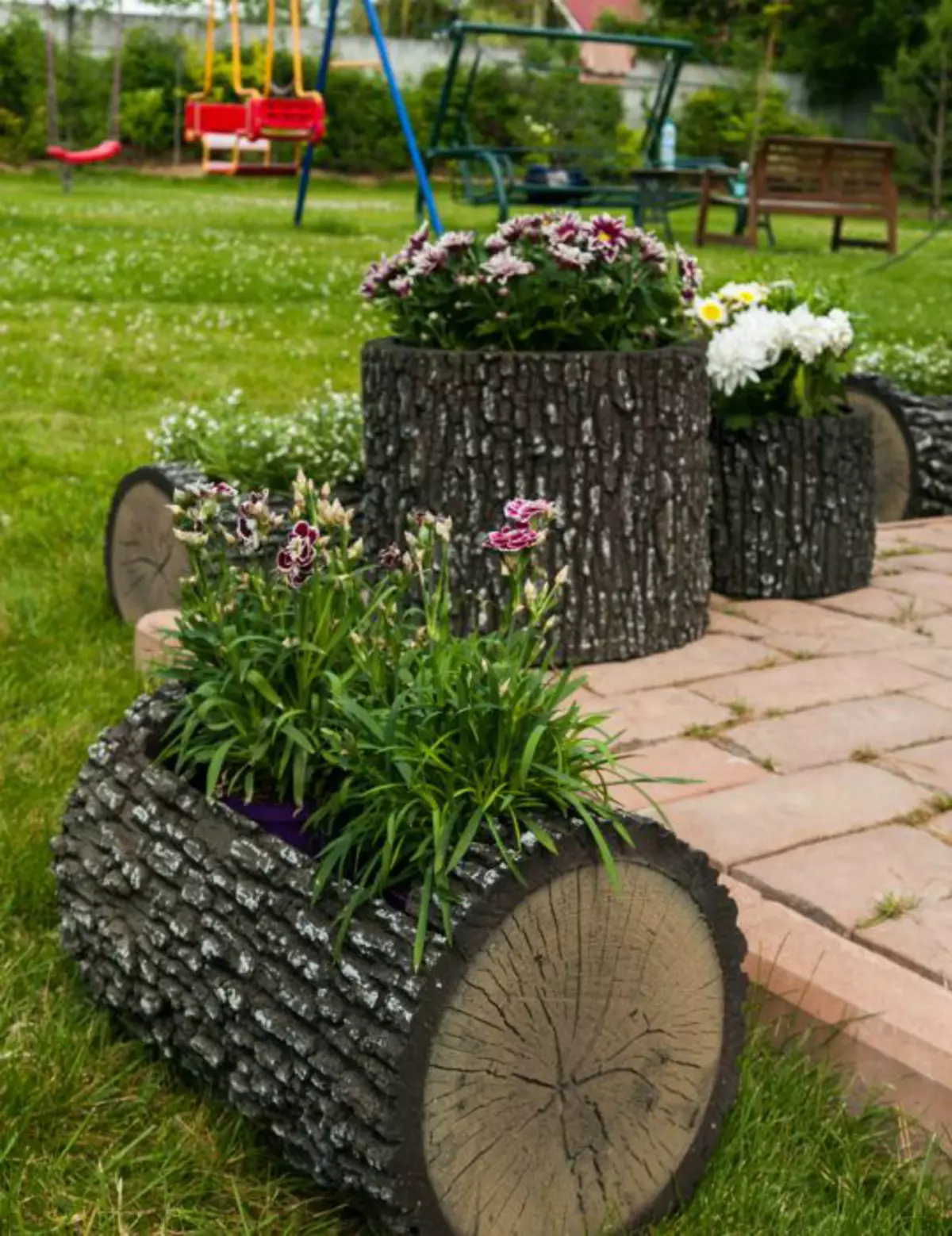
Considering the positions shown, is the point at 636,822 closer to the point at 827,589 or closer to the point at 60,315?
the point at 827,589

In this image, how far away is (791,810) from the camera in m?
3.30

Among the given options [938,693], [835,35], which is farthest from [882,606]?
[835,35]

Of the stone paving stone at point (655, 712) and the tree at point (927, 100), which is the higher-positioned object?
the tree at point (927, 100)

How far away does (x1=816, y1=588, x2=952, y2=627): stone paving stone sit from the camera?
4.75 m

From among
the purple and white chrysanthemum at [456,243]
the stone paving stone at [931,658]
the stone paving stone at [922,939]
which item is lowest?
the stone paving stone at [931,658]

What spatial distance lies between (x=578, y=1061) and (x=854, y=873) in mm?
1045

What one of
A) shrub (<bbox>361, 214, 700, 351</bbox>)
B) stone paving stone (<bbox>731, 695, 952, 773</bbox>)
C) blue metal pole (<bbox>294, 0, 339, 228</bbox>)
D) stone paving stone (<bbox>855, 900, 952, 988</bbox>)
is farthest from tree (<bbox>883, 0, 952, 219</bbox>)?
stone paving stone (<bbox>855, 900, 952, 988</bbox>)

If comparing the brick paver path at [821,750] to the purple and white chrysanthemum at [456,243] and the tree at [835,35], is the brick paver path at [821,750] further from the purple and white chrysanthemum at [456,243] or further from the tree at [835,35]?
the tree at [835,35]

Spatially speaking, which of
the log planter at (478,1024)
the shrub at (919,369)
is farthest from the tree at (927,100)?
the log planter at (478,1024)

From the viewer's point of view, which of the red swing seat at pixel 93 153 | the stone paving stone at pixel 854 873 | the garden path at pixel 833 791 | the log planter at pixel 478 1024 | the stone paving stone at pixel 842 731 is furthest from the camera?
the red swing seat at pixel 93 153


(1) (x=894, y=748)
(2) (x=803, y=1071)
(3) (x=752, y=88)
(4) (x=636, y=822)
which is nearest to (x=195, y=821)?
(4) (x=636, y=822)

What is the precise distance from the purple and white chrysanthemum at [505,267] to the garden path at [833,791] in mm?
1038

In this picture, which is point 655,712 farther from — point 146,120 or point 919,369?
point 146,120

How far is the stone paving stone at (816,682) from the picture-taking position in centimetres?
401
